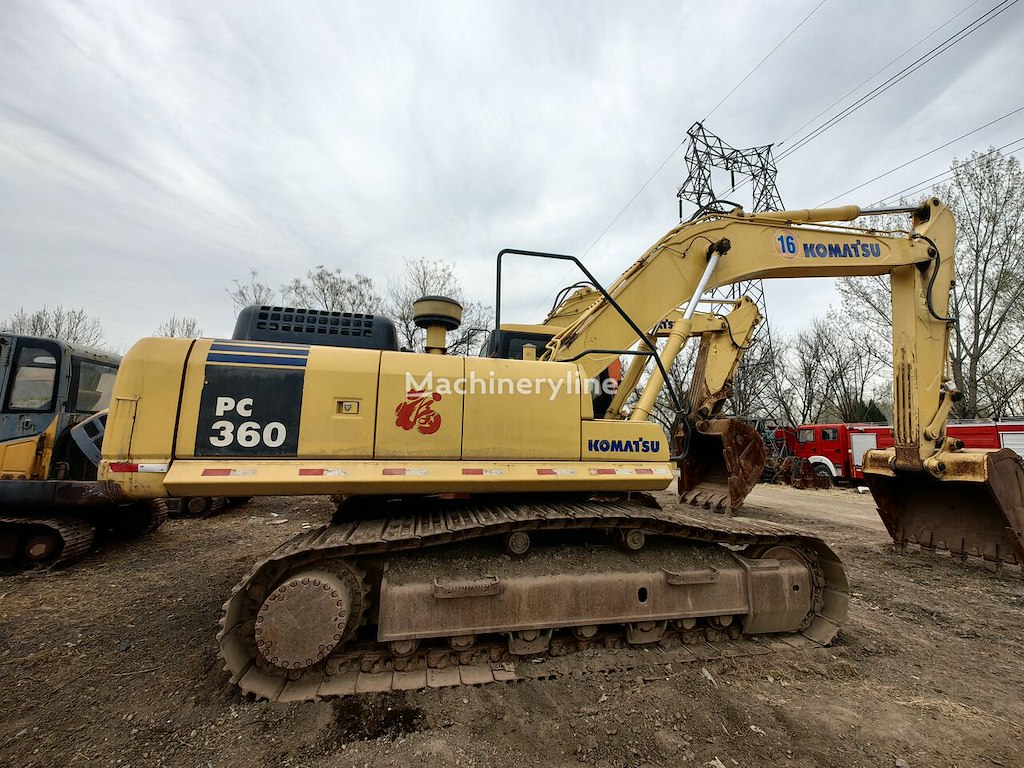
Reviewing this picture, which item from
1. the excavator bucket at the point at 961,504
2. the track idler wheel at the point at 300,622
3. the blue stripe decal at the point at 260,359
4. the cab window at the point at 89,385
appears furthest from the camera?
the cab window at the point at 89,385

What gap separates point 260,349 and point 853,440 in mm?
20962

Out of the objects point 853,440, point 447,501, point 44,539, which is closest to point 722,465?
point 447,501

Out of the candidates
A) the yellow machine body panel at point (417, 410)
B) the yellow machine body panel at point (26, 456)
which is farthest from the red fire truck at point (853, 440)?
the yellow machine body panel at point (26, 456)

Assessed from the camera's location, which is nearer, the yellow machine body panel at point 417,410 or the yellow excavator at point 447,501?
the yellow excavator at point 447,501

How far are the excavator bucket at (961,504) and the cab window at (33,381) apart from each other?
39.3 feet

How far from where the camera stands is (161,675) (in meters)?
3.44

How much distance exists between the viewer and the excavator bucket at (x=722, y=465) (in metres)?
9.00

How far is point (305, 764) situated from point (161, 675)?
171 cm

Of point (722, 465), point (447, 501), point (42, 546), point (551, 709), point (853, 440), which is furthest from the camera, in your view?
point (853, 440)

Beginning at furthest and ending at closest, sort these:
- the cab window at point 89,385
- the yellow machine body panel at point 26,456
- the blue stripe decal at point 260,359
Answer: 1. the cab window at point 89,385
2. the yellow machine body panel at point 26,456
3. the blue stripe decal at point 260,359

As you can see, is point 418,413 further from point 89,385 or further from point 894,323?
point 89,385

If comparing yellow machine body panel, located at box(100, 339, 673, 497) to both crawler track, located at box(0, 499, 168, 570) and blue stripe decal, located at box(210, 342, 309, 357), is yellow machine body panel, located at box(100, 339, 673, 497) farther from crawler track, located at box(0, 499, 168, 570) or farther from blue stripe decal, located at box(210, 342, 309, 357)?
crawler track, located at box(0, 499, 168, 570)

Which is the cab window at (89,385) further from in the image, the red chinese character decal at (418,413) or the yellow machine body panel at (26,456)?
the red chinese character decal at (418,413)

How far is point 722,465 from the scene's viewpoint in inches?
395
